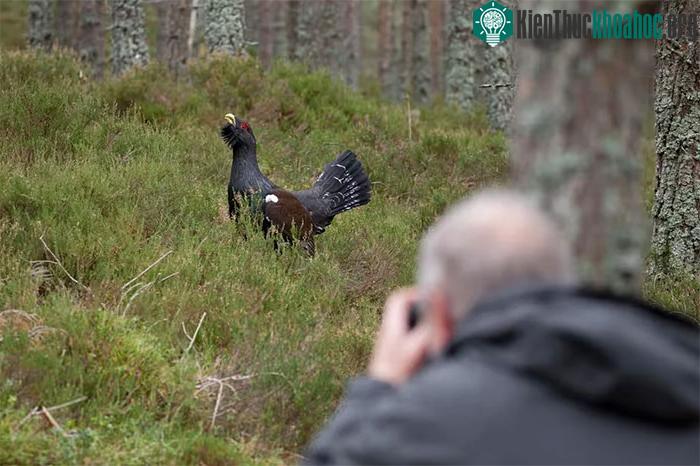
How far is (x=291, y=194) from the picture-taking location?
29.8 ft

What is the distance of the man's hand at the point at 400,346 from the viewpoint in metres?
2.42

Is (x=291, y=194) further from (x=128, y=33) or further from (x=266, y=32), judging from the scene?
(x=266, y=32)

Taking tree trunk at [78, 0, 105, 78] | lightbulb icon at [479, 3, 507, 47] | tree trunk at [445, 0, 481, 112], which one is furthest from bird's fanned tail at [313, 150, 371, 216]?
tree trunk at [78, 0, 105, 78]

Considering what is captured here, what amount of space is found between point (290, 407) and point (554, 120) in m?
3.34

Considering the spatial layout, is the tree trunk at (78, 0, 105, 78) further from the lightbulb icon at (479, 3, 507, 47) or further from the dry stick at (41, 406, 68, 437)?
the dry stick at (41, 406, 68, 437)

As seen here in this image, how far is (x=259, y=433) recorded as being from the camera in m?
5.32

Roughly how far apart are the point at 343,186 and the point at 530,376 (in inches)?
310

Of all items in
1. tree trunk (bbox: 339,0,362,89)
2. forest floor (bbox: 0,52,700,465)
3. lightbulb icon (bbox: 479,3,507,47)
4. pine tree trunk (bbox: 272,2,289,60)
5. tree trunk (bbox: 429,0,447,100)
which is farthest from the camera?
tree trunk (bbox: 429,0,447,100)

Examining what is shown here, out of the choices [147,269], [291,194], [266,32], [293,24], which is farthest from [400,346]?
[293,24]

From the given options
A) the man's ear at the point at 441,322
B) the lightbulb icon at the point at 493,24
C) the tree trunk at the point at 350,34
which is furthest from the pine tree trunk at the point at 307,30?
the man's ear at the point at 441,322

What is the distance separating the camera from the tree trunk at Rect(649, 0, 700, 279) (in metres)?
8.30

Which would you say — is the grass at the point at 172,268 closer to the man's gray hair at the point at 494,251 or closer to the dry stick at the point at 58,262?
the dry stick at the point at 58,262

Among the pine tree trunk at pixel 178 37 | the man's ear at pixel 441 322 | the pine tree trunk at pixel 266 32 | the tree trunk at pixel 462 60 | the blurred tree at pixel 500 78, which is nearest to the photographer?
the man's ear at pixel 441 322

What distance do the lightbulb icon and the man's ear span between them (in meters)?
13.6
